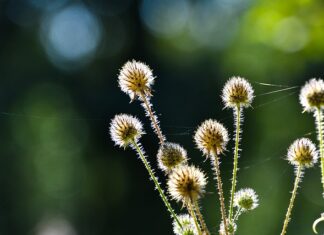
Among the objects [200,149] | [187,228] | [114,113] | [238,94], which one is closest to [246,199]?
[200,149]

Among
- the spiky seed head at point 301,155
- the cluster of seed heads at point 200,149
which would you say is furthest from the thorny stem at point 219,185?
the spiky seed head at point 301,155

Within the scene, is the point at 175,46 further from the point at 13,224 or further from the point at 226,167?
the point at 13,224

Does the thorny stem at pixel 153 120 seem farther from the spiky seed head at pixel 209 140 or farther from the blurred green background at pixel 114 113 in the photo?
the blurred green background at pixel 114 113

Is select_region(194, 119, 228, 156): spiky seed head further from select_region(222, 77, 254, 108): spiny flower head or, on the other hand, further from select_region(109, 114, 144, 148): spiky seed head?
select_region(109, 114, 144, 148): spiky seed head

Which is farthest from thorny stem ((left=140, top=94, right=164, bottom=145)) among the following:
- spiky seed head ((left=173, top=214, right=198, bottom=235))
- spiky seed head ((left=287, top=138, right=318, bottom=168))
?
spiky seed head ((left=287, top=138, right=318, bottom=168))

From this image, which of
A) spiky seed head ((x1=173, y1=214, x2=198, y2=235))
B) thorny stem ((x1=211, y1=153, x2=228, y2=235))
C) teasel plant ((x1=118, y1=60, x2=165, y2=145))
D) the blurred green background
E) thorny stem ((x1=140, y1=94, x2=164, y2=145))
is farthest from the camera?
the blurred green background

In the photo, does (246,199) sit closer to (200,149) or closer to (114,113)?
(200,149)

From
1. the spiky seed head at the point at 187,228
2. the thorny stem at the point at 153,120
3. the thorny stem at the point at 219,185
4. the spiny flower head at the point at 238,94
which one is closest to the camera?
the thorny stem at the point at 219,185
